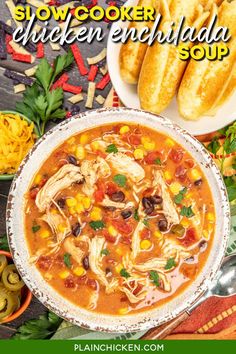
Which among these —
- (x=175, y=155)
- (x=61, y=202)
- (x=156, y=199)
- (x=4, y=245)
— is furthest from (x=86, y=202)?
(x=4, y=245)

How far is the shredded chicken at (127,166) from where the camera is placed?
3985 mm

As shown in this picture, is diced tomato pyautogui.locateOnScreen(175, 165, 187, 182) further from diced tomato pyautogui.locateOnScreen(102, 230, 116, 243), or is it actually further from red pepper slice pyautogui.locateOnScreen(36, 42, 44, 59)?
red pepper slice pyautogui.locateOnScreen(36, 42, 44, 59)

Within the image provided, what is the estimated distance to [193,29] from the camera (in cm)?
410

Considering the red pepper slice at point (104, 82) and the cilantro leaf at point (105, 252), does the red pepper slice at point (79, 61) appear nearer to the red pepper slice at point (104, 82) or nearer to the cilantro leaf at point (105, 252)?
the red pepper slice at point (104, 82)

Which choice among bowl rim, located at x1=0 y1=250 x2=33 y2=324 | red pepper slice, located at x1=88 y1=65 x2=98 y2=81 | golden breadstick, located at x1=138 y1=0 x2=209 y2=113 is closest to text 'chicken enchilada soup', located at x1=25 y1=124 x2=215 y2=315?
golden breadstick, located at x1=138 y1=0 x2=209 y2=113

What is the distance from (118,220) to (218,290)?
3.44ft

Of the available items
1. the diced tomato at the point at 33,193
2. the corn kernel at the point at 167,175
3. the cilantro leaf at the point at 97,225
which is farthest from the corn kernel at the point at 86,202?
the corn kernel at the point at 167,175

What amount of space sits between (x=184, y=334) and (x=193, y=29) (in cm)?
226

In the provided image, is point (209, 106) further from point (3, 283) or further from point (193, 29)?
point (3, 283)

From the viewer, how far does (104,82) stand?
4.68 metres

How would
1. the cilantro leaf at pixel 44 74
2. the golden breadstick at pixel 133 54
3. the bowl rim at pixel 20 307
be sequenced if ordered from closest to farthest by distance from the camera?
the golden breadstick at pixel 133 54
the bowl rim at pixel 20 307
the cilantro leaf at pixel 44 74

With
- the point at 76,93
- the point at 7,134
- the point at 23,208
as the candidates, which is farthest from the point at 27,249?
the point at 76,93

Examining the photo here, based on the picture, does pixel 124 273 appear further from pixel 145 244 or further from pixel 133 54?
pixel 133 54

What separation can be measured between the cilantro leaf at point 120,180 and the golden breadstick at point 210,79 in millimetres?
660
